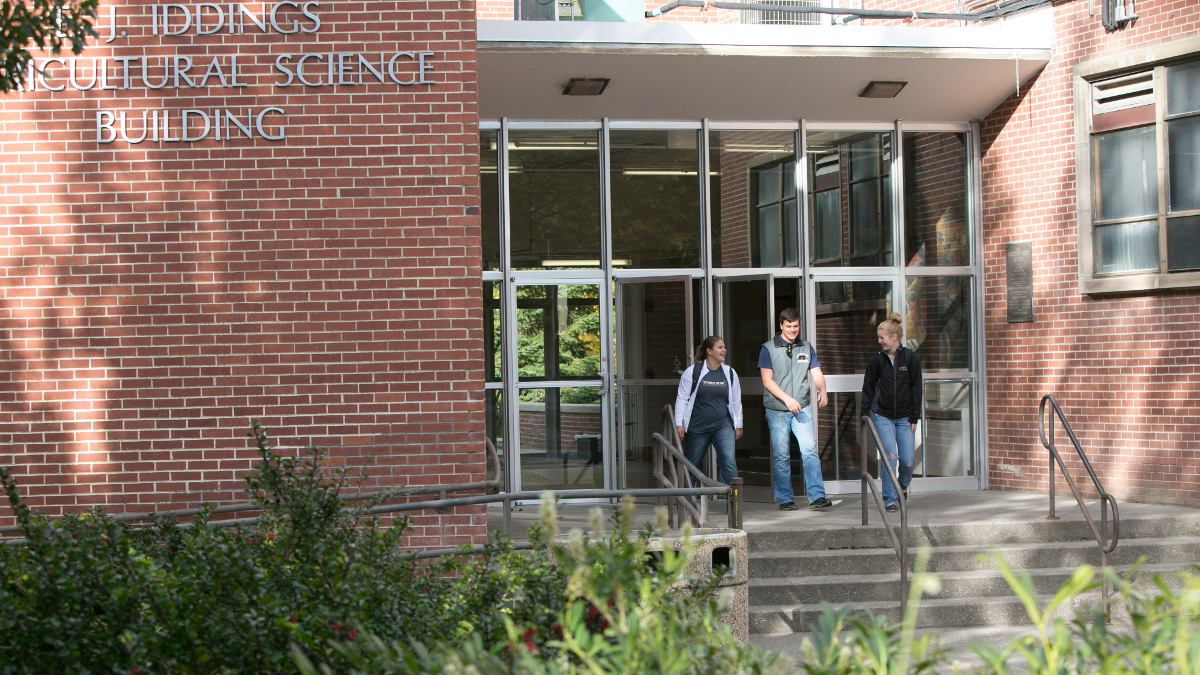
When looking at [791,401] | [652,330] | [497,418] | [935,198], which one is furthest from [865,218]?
[497,418]

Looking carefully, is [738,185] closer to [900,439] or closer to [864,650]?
[900,439]

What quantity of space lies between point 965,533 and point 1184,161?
12.7 ft

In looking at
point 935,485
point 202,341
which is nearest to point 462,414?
point 202,341

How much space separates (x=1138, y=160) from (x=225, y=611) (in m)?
9.97

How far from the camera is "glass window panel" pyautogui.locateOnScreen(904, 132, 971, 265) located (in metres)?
13.8

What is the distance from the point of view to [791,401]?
1150cm

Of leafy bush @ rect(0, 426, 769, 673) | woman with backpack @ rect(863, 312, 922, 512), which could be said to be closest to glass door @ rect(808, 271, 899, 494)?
woman with backpack @ rect(863, 312, 922, 512)

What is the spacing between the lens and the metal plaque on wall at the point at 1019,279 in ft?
43.2

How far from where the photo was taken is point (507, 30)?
450 inches

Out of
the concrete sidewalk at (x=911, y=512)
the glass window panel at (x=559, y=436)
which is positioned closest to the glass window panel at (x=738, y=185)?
the glass window panel at (x=559, y=436)

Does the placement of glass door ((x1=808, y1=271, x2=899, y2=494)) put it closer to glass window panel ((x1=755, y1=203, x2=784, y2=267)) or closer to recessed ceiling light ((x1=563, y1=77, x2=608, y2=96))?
glass window panel ((x1=755, y1=203, x2=784, y2=267))

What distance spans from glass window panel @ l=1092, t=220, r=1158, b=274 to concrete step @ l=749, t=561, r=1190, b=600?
3.25 m

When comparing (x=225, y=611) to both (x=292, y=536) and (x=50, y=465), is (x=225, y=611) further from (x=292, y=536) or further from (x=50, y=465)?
(x=50, y=465)

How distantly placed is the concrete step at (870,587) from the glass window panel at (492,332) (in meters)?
4.07
